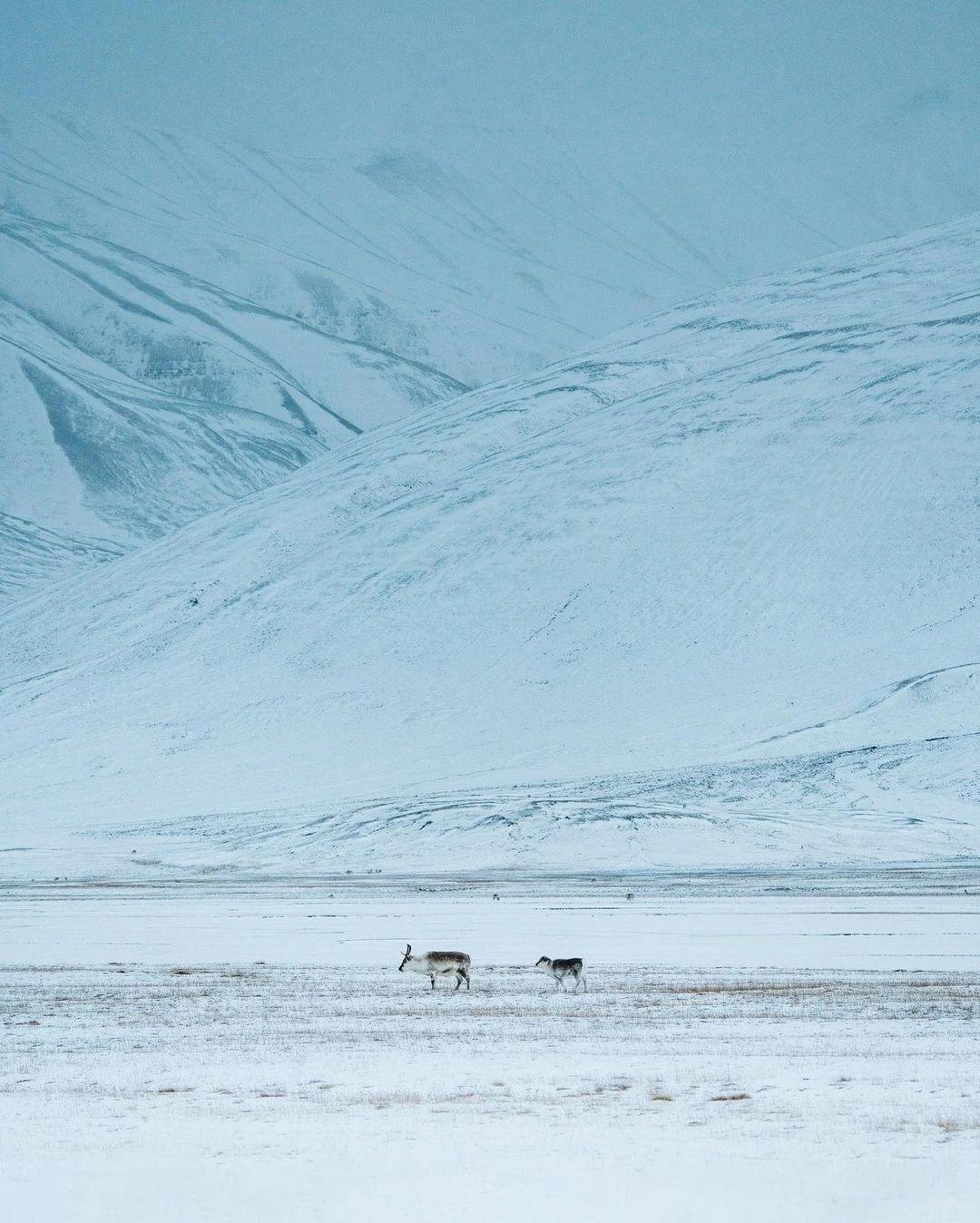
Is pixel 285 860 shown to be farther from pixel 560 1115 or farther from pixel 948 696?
pixel 560 1115

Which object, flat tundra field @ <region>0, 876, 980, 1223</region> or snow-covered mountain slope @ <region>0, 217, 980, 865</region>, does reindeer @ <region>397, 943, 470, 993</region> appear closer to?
flat tundra field @ <region>0, 876, 980, 1223</region>

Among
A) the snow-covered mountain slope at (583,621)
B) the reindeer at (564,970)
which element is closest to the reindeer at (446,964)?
the reindeer at (564,970)

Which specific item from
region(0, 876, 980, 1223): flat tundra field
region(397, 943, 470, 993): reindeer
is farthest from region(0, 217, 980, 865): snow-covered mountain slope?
region(397, 943, 470, 993): reindeer

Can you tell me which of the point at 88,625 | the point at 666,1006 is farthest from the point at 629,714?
the point at 666,1006

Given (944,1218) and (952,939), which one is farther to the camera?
(952,939)

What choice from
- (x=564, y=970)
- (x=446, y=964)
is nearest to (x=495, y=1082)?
(x=564, y=970)

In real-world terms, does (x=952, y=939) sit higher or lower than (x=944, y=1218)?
higher
